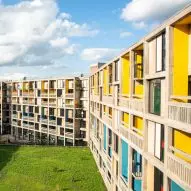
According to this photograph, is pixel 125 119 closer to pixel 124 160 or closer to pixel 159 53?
pixel 124 160

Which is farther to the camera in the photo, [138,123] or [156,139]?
[138,123]

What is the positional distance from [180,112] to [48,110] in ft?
216

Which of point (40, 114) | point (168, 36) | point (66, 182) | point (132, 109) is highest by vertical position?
point (168, 36)

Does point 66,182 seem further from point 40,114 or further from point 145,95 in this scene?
point 40,114

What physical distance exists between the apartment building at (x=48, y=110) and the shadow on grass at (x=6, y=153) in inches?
486

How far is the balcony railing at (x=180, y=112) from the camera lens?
16.0 meters

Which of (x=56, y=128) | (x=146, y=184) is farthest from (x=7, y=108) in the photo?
(x=146, y=184)

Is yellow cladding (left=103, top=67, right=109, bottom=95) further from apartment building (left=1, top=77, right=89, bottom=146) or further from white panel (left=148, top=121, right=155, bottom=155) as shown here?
apartment building (left=1, top=77, right=89, bottom=146)

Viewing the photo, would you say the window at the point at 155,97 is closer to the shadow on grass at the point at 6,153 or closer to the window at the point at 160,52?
the window at the point at 160,52

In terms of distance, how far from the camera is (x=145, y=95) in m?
22.9

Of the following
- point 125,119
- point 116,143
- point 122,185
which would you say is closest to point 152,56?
point 125,119

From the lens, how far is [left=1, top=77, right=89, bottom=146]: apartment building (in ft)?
243

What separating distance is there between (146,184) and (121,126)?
9150 millimetres

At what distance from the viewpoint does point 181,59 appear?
1786 centimetres
